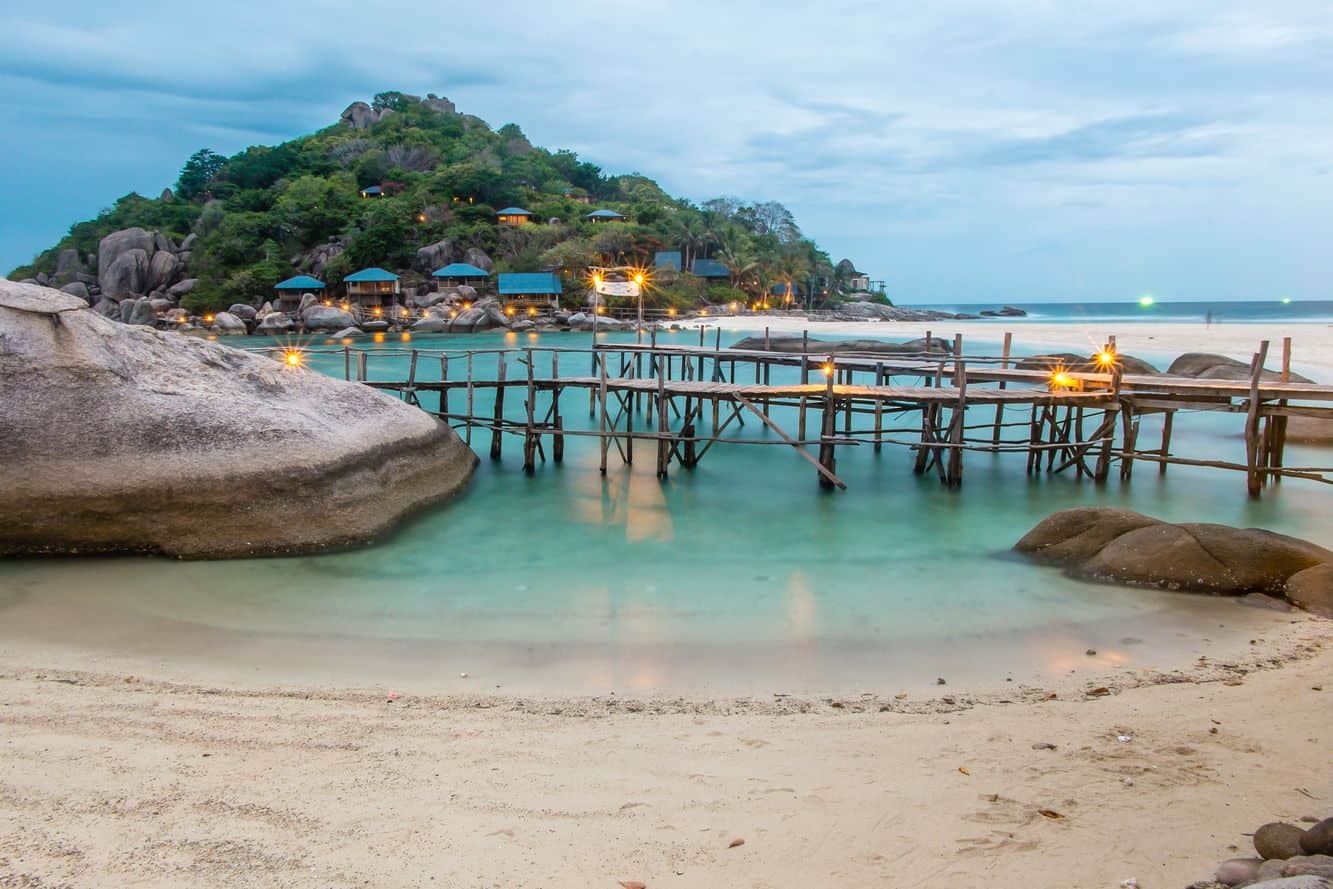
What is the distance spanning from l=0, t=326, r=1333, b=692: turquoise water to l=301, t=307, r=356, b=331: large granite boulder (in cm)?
4167

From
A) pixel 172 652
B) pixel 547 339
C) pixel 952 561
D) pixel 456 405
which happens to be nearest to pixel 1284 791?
pixel 952 561

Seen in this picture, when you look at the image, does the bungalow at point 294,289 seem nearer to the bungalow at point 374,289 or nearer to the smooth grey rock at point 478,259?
the bungalow at point 374,289

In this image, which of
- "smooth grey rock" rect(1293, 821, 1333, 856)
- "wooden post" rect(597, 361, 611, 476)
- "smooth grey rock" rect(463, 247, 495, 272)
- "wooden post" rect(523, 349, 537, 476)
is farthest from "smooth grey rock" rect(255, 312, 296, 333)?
"smooth grey rock" rect(1293, 821, 1333, 856)

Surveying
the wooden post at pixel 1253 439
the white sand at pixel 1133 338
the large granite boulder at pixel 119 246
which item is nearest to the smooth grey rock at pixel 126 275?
the large granite boulder at pixel 119 246

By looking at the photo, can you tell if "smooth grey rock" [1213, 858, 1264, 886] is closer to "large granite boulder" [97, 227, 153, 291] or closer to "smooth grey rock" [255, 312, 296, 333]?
"smooth grey rock" [255, 312, 296, 333]

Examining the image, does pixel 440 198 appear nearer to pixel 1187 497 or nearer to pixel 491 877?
pixel 1187 497

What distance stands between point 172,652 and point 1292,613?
1031 cm

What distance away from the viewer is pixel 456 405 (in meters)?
28.8

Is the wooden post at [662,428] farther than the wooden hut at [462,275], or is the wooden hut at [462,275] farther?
the wooden hut at [462,275]

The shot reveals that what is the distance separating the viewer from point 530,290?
181ft

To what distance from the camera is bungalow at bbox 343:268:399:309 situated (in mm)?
54306

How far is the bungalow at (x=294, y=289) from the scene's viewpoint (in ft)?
178

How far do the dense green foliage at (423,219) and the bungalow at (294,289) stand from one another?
1883 millimetres

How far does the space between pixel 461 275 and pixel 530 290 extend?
5.30 meters
